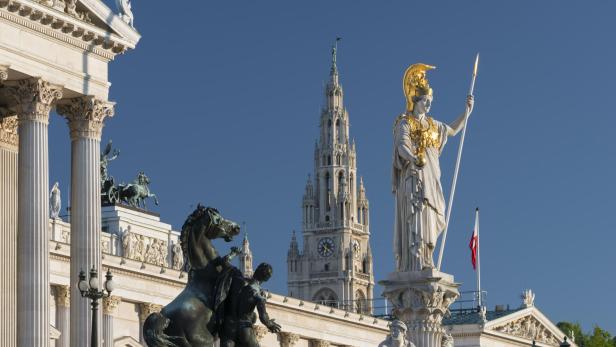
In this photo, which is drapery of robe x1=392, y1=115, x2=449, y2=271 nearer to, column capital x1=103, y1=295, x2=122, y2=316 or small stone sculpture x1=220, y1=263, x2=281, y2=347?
small stone sculpture x1=220, y1=263, x2=281, y2=347

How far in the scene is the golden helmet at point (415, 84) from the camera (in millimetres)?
27891

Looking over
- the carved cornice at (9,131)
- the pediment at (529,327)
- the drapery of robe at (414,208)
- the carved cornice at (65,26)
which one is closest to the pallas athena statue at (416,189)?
the drapery of robe at (414,208)

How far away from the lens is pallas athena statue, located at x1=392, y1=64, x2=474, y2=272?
88.6ft

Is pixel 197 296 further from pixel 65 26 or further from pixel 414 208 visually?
pixel 65 26

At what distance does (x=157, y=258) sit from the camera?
8944cm

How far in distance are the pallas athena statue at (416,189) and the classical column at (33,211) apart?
59.1ft

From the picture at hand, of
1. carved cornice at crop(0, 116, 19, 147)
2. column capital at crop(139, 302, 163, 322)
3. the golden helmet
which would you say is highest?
column capital at crop(139, 302, 163, 322)

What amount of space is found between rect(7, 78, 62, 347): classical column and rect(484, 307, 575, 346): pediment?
264ft

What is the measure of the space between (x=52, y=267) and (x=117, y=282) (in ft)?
23.6

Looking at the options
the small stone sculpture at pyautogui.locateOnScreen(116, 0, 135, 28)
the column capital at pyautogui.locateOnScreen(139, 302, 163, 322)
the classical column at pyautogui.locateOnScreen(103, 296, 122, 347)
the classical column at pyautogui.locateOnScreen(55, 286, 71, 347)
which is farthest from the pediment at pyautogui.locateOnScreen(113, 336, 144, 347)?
the small stone sculpture at pyautogui.locateOnScreen(116, 0, 135, 28)

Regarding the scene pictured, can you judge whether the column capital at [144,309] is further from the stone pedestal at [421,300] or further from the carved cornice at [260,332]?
the stone pedestal at [421,300]

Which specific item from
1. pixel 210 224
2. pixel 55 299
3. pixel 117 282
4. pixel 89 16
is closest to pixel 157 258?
pixel 117 282

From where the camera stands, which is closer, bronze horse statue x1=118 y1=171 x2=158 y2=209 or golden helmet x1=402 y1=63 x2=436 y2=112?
golden helmet x1=402 y1=63 x2=436 y2=112

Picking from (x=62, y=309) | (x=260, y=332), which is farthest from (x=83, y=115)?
(x=260, y=332)
